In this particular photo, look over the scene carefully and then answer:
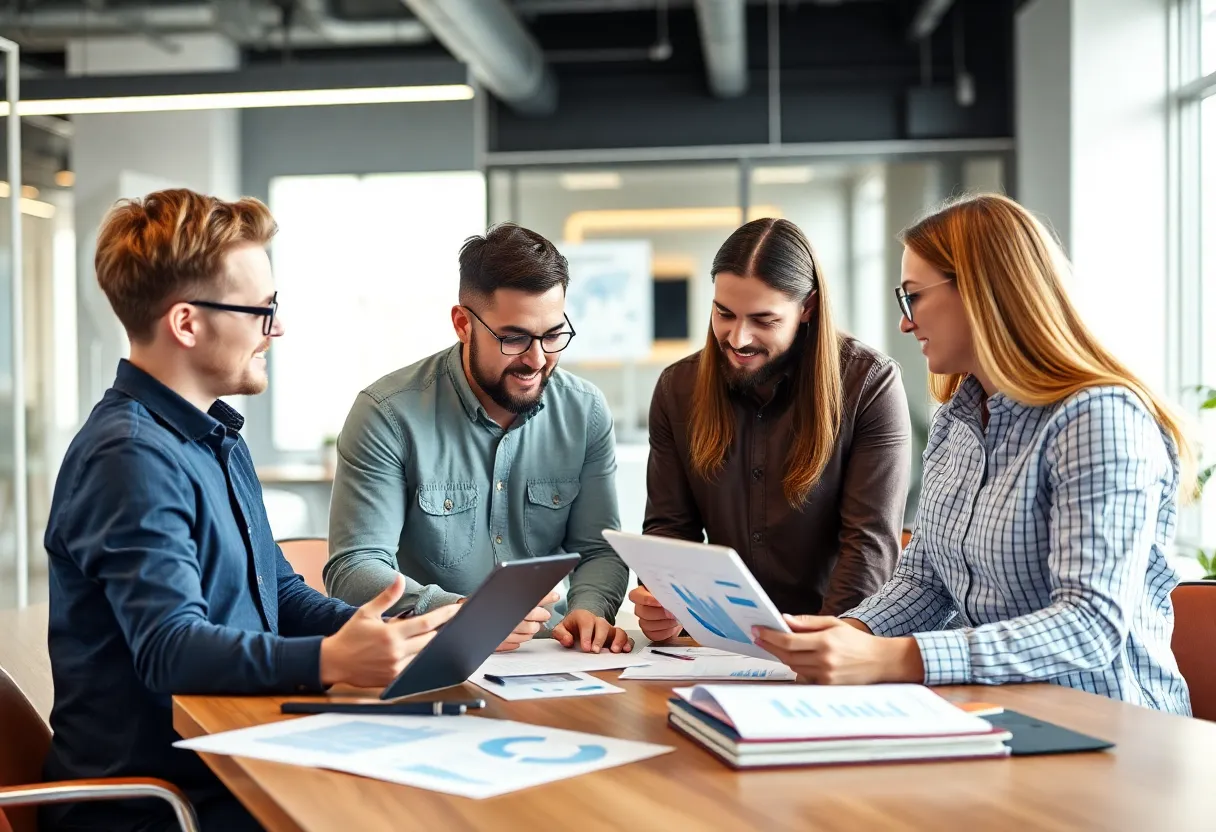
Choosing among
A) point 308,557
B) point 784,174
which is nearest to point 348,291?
point 784,174

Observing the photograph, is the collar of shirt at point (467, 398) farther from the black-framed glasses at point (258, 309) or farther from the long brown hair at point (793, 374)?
the black-framed glasses at point (258, 309)

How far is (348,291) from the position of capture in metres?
7.43

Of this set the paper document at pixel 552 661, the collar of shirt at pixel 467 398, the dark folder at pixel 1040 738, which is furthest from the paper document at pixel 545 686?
the collar of shirt at pixel 467 398

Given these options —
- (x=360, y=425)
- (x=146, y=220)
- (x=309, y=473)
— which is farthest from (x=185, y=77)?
(x=146, y=220)

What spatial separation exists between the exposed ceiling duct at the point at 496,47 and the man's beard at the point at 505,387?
149 inches

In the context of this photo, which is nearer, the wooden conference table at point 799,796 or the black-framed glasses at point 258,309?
the wooden conference table at point 799,796

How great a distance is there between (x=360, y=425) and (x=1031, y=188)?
5.88 m

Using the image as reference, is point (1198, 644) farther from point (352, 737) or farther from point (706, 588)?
point (352, 737)

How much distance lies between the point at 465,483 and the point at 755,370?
67 centimetres

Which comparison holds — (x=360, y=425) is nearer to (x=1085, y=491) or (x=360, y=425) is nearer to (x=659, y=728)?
(x=659, y=728)

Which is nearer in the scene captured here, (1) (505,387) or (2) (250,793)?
(2) (250,793)

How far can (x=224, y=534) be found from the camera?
1811 mm

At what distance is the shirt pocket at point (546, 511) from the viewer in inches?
106

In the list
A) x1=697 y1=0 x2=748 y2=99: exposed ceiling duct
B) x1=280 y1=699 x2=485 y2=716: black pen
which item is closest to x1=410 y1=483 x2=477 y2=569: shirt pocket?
x1=280 y1=699 x2=485 y2=716: black pen
